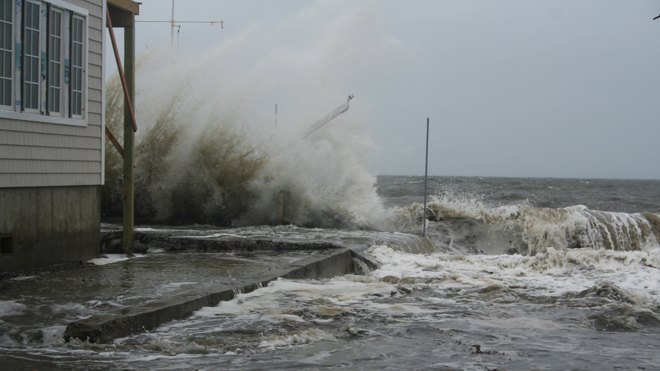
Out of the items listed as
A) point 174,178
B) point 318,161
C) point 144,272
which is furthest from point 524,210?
point 144,272

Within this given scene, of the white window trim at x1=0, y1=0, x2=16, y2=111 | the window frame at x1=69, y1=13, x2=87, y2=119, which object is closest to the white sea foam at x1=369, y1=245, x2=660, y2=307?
the window frame at x1=69, y1=13, x2=87, y2=119

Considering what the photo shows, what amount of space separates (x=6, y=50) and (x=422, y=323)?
5500 millimetres

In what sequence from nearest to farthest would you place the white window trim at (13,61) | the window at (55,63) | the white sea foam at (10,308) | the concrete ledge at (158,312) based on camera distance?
1. the concrete ledge at (158,312)
2. the white sea foam at (10,308)
3. the white window trim at (13,61)
4. the window at (55,63)

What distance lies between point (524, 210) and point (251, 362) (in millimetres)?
14613

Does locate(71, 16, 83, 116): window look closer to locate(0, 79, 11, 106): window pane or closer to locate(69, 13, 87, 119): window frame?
locate(69, 13, 87, 119): window frame

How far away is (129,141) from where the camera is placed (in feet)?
38.0

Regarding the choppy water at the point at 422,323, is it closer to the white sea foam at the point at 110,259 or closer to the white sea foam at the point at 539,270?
the white sea foam at the point at 539,270

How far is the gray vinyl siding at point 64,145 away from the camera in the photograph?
8.83m

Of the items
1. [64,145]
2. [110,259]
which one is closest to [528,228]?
[110,259]

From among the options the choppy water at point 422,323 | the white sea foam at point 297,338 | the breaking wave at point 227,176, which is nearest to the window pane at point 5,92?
the choppy water at point 422,323

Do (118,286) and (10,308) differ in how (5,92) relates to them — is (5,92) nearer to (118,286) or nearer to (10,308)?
(118,286)

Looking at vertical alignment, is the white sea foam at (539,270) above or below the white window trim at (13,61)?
below

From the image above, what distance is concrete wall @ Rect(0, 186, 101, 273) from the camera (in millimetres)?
8875

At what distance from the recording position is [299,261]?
414 inches
